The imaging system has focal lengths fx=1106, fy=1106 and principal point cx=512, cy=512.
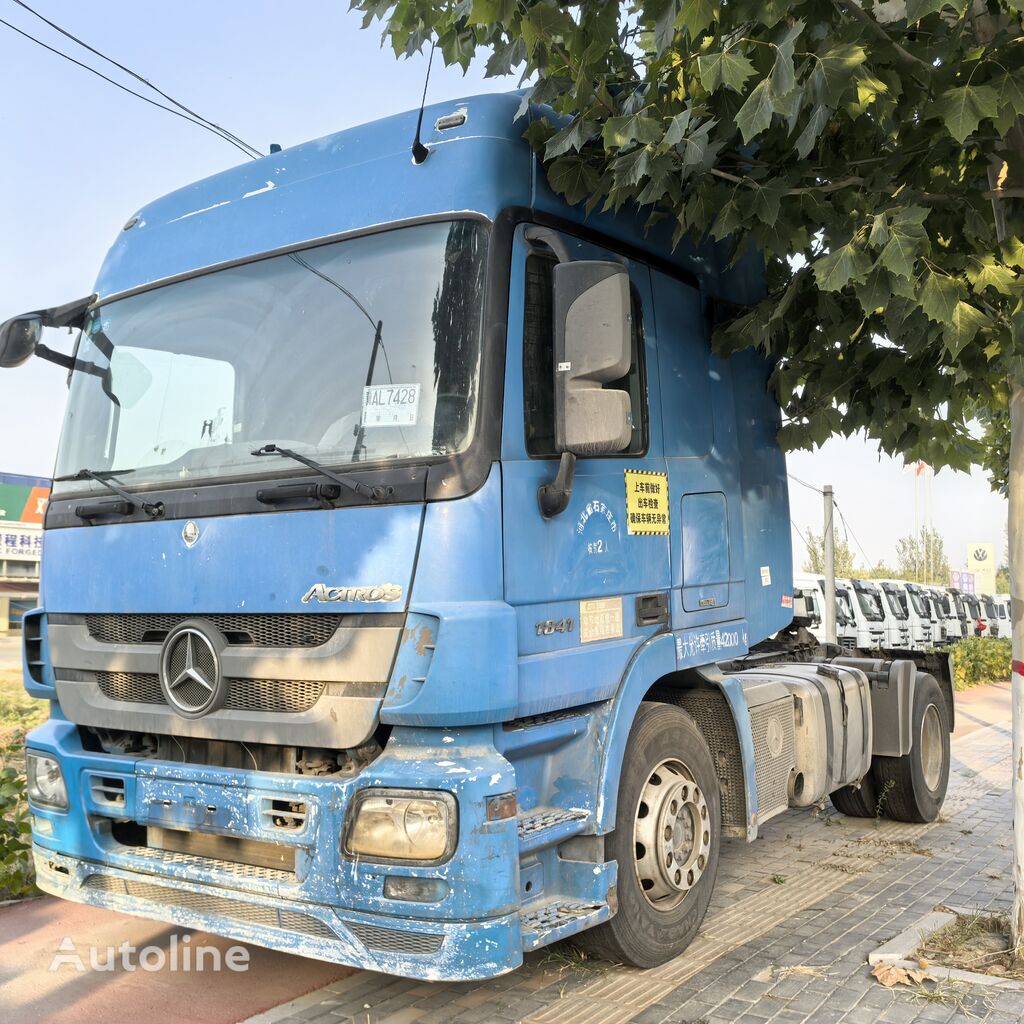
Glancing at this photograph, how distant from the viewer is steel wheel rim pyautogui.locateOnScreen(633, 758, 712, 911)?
444cm

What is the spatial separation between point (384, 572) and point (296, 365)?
3.04 ft

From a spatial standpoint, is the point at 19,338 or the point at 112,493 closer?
the point at 112,493

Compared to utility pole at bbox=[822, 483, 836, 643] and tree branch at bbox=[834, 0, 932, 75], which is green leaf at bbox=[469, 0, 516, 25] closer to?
tree branch at bbox=[834, 0, 932, 75]

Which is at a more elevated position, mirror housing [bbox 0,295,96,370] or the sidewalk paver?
mirror housing [bbox 0,295,96,370]

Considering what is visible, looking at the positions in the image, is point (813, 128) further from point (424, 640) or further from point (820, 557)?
point (820, 557)

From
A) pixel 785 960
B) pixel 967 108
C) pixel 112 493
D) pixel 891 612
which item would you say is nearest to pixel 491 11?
pixel 967 108

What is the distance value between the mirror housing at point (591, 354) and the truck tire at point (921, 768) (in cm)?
462

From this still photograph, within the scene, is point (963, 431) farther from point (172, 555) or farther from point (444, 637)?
point (172, 555)

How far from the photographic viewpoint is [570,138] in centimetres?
398

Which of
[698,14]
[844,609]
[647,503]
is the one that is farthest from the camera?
[844,609]

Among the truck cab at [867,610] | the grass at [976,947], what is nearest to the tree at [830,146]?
the grass at [976,947]

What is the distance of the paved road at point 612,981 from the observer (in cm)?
414

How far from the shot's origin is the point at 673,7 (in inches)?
139

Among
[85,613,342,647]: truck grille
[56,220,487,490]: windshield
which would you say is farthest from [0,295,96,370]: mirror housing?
[85,613,342,647]: truck grille
